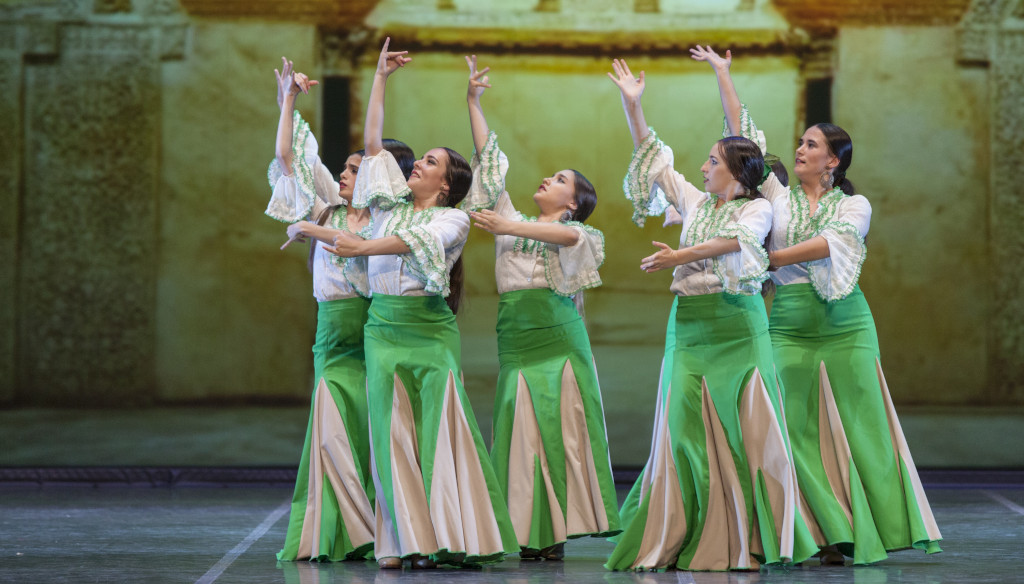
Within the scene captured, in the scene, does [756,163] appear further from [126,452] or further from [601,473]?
[126,452]

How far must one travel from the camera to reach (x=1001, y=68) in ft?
20.3

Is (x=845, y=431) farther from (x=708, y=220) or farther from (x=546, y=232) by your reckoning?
(x=546, y=232)

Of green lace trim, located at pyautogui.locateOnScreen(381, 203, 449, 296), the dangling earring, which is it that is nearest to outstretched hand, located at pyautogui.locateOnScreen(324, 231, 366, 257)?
green lace trim, located at pyautogui.locateOnScreen(381, 203, 449, 296)

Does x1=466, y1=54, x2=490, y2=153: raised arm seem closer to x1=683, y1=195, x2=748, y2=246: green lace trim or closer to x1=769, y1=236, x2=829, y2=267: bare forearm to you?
x1=683, y1=195, x2=748, y2=246: green lace trim

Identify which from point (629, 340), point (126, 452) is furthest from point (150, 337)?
point (629, 340)

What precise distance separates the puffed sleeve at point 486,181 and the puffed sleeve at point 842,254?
97cm

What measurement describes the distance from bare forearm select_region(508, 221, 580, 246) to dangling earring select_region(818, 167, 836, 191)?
76 centimetres

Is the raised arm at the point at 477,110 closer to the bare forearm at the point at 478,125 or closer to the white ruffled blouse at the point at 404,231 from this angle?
the bare forearm at the point at 478,125

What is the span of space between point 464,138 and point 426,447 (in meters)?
3.28

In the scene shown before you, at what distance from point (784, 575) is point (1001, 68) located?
13.5 feet

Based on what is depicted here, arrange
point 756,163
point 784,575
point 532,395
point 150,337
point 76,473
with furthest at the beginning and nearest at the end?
point 150,337, point 76,473, point 532,395, point 756,163, point 784,575

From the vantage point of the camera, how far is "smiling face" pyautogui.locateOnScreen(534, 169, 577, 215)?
3672 millimetres

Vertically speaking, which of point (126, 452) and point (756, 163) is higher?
point (756, 163)

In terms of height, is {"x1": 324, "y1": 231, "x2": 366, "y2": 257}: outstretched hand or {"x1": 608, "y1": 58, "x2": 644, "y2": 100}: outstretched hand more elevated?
{"x1": 608, "y1": 58, "x2": 644, "y2": 100}: outstretched hand
